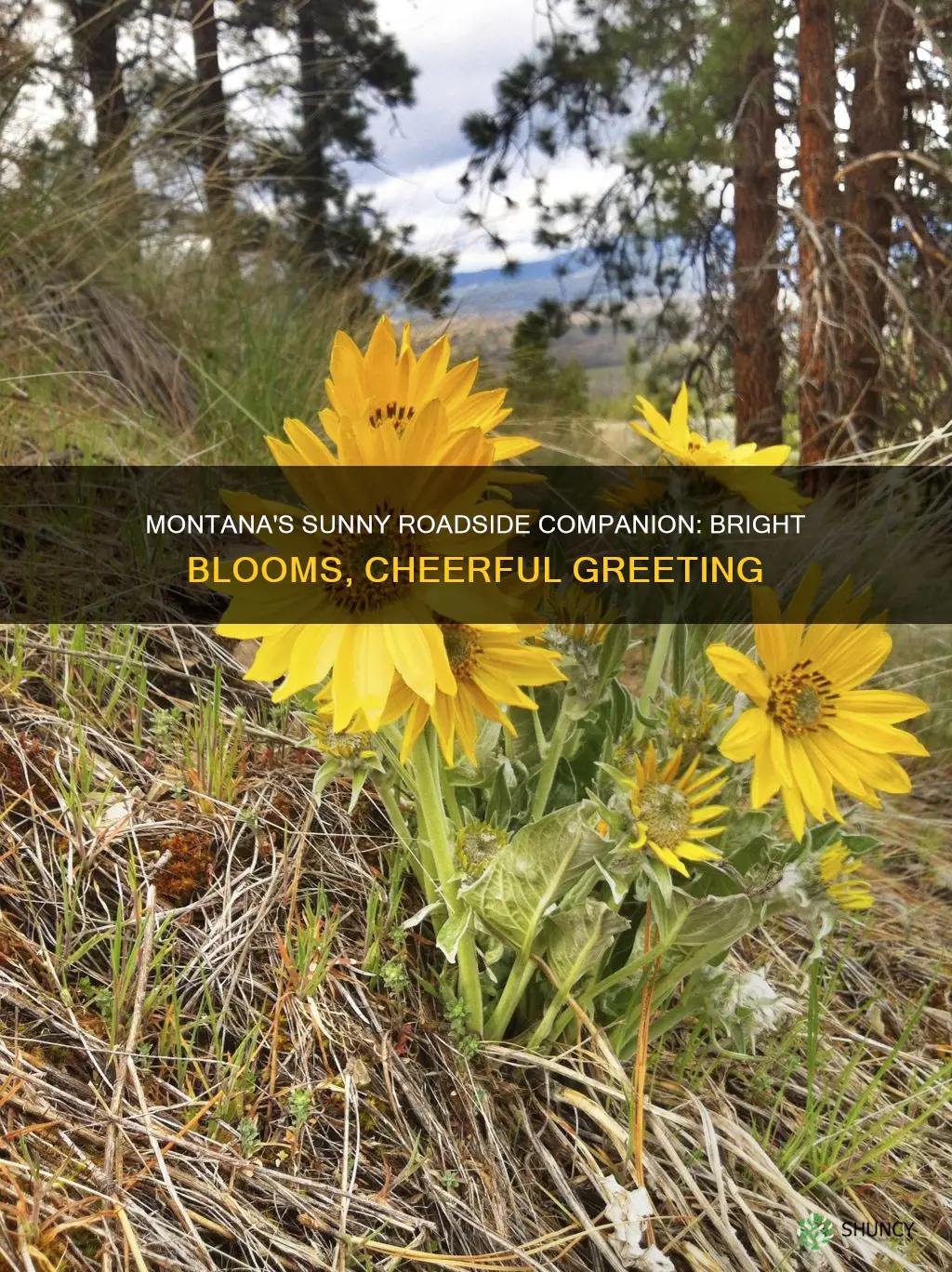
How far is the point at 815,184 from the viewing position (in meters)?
3.82

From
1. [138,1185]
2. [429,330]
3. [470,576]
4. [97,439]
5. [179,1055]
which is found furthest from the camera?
[429,330]

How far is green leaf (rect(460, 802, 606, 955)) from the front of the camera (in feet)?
2.40

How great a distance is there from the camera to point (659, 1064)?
961 mm

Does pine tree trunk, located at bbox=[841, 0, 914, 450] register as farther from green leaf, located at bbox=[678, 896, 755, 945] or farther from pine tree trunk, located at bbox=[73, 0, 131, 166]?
green leaf, located at bbox=[678, 896, 755, 945]

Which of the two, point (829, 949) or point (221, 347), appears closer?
point (829, 949)

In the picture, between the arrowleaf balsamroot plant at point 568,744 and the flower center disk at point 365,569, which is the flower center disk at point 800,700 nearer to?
the arrowleaf balsamroot plant at point 568,744

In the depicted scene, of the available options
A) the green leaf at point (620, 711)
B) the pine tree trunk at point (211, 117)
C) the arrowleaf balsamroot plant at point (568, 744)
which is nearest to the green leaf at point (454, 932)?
the arrowleaf balsamroot plant at point (568, 744)

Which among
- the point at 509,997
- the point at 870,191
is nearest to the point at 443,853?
the point at 509,997

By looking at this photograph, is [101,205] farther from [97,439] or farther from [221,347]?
[97,439]

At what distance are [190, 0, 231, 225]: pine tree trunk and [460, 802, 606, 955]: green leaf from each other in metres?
3.01

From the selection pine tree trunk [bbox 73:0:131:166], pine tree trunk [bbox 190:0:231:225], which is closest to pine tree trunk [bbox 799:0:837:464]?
pine tree trunk [bbox 190:0:231:225]

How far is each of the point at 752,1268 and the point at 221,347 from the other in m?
2.80

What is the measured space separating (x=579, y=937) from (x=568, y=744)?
7.6 inches

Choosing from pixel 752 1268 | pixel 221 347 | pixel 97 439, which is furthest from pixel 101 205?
pixel 752 1268
